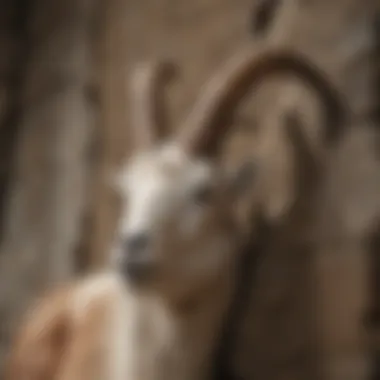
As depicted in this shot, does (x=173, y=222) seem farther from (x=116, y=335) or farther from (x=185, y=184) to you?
(x=116, y=335)

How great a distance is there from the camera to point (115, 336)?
A: 154 cm

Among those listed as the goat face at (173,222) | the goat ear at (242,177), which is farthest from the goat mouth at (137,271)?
the goat ear at (242,177)

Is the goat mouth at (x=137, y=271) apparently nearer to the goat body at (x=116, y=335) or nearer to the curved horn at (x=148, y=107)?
the goat body at (x=116, y=335)

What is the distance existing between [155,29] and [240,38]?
38cm

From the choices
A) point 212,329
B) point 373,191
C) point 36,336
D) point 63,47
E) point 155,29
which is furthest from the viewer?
point 63,47

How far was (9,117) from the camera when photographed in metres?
2.59

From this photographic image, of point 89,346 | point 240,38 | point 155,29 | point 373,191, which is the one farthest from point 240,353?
point 155,29

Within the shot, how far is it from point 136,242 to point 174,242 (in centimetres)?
8

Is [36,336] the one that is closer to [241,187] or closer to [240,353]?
[240,353]

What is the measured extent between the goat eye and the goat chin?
6.2 inches

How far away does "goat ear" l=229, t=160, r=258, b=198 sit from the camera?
60.4 inches

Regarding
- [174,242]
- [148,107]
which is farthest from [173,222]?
[148,107]

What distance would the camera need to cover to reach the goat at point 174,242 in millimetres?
1396

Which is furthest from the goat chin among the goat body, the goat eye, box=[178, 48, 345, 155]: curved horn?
box=[178, 48, 345, 155]: curved horn
